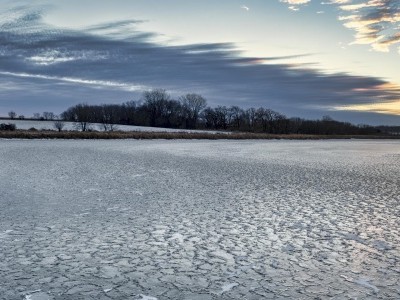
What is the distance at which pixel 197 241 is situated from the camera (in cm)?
612

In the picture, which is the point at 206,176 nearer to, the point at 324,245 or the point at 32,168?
the point at 32,168

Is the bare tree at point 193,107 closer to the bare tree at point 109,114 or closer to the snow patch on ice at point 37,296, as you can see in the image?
the bare tree at point 109,114

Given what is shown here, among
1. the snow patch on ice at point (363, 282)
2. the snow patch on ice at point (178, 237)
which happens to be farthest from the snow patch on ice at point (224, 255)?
the snow patch on ice at point (363, 282)

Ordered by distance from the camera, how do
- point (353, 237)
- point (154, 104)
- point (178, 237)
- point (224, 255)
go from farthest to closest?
point (154, 104)
point (353, 237)
point (178, 237)
point (224, 255)

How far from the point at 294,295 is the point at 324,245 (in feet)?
6.48

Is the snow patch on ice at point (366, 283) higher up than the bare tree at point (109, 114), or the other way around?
the bare tree at point (109, 114)

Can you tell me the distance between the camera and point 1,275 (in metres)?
4.63

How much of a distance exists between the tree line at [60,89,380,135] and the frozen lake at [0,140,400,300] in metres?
92.0

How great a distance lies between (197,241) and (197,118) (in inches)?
4207

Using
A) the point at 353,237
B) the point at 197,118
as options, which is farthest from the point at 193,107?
the point at 353,237

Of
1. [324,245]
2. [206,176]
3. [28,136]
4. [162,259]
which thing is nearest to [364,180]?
[206,176]

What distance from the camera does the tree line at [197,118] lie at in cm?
10544

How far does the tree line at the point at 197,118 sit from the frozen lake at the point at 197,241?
9200cm

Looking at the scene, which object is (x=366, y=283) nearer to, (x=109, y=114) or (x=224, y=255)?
(x=224, y=255)
